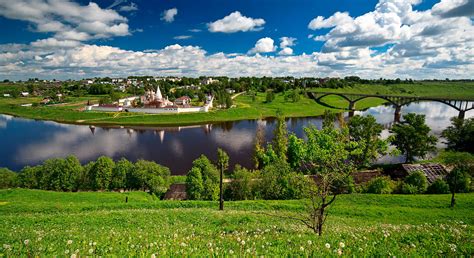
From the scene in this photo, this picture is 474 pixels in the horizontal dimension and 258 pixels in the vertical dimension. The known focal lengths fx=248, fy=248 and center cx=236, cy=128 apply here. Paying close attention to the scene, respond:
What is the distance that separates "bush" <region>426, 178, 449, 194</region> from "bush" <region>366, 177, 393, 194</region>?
15.3ft

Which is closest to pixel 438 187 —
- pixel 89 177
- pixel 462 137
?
pixel 462 137

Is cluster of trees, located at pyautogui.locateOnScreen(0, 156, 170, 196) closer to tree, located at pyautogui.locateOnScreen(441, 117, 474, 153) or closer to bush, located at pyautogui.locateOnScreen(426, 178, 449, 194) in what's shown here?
bush, located at pyautogui.locateOnScreen(426, 178, 449, 194)

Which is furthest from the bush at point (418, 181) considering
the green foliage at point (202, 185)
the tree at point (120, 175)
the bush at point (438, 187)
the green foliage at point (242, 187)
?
the tree at point (120, 175)

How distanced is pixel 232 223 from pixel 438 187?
93.6ft

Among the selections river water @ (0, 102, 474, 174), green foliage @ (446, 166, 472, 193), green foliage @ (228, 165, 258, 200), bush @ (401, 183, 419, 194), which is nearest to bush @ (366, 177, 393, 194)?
bush @ (401, 183, 419, 194)

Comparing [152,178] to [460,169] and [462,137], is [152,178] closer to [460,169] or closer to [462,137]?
[460,169]

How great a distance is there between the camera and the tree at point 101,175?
108 feet

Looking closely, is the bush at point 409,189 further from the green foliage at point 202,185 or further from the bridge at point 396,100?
the bridge at point 396,100

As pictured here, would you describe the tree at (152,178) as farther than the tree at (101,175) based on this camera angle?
No

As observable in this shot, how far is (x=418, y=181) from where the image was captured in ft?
99.2

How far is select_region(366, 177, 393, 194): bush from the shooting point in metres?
29.3

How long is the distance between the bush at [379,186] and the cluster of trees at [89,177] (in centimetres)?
2602

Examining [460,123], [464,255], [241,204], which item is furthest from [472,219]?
[460,123]

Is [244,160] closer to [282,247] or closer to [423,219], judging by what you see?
[423,219]
